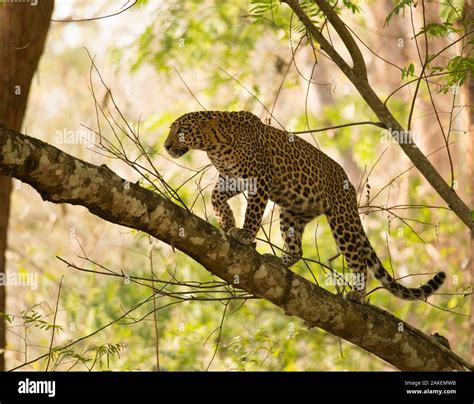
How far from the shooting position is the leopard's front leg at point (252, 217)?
7.31 m

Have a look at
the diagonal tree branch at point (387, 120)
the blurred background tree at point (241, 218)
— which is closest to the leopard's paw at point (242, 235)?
the diagonal tree branch at point (387, 120)

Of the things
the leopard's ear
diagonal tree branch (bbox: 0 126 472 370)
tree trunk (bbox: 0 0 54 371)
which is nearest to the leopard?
the leopard's ear

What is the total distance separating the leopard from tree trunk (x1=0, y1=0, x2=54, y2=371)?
2.89 meters

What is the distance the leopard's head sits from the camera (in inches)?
299

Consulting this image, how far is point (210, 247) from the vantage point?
5.78 metres

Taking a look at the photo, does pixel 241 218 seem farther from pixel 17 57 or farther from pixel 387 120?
pixel 387 120

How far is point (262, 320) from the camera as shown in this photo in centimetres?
1811

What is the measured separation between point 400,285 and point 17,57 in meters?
5.11

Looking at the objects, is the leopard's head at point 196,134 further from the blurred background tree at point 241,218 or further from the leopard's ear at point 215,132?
the blurred background tree at point 241,218

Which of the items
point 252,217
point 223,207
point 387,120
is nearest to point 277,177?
point 223,207

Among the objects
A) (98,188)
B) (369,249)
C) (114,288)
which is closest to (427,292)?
(369,249)

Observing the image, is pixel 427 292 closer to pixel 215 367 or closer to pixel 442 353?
pixel 442 353

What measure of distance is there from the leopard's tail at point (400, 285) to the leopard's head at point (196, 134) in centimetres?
185

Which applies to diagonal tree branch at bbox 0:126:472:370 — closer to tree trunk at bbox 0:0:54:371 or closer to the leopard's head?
the leopard's head
